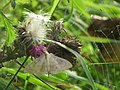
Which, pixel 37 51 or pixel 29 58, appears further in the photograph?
pixel 29 58

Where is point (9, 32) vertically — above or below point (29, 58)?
above

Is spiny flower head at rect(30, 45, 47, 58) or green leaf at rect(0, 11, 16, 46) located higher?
green leaf at rect(0, 11, 16, 46)

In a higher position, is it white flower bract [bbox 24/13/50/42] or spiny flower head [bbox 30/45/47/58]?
white flower bract [bbox 24/13/50/42]

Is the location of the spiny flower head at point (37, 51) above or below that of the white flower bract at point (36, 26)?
below

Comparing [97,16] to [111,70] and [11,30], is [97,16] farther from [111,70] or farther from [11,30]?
[11,30]

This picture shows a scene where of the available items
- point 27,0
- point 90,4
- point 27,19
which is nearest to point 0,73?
point 27,0

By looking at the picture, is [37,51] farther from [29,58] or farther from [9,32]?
[29,58]

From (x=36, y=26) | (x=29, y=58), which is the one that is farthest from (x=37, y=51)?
(x=29, y=58)

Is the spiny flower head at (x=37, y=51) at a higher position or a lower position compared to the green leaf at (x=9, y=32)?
lower
